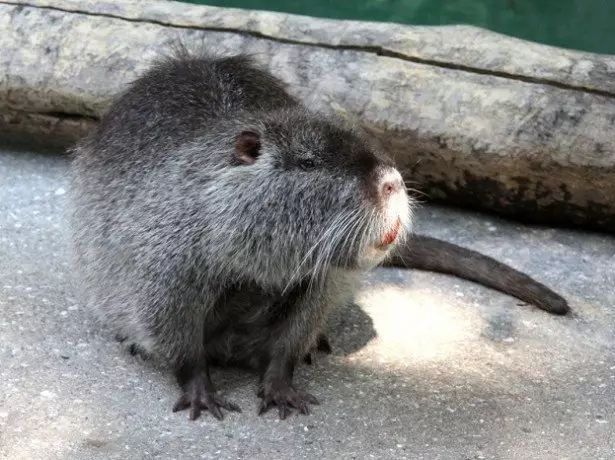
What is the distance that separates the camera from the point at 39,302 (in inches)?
160

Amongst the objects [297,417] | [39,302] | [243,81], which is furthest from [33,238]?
[297,417]

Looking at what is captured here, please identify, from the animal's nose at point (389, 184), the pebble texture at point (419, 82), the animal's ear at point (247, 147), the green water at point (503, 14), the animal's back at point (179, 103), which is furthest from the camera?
the green water at point (503, 14)

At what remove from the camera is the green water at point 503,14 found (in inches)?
225

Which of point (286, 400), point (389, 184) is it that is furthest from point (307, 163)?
point (286, 400)

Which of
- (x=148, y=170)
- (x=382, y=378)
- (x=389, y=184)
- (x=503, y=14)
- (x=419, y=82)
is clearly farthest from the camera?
(x=503, y=14)

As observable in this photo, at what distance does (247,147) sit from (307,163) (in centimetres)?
22

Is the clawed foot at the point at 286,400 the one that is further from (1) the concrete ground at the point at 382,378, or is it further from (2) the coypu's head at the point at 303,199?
(2) the coypu's head at the point at 303,199

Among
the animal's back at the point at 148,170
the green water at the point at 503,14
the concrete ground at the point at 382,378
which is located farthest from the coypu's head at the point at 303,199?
the green water at the point at 503,14

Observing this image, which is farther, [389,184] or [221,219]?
[221,219]

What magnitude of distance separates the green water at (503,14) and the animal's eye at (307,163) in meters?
2.97

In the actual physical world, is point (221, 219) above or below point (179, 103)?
below

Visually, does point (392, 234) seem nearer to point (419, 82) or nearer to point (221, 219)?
point (221, 219)

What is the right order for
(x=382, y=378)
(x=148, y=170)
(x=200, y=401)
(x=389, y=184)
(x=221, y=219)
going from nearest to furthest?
1. (x=389, y=184)
2. (x=221, y=219)
3. (x=200, y=401)
4. (x=148, y=170)
5. (x=382, y=378)

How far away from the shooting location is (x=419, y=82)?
14.9ft
